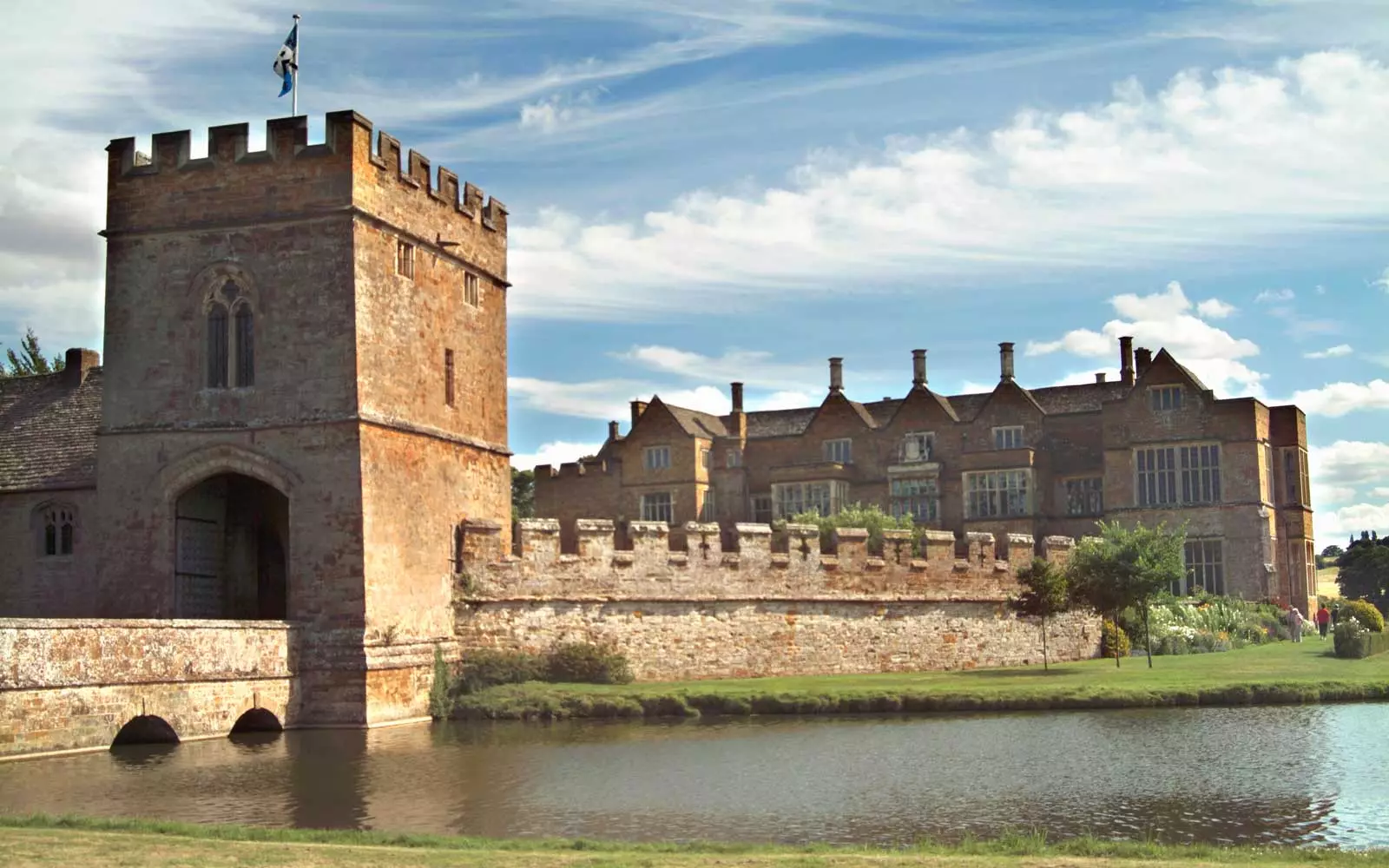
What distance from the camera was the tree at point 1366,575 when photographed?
221ft

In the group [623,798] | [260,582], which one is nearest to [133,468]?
[260,582]

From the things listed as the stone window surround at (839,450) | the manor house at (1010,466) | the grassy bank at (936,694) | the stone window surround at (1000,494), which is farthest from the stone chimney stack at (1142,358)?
the grassy bank at (936,694)

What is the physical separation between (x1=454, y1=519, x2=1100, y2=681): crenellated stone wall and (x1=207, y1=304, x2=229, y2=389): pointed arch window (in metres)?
5.28

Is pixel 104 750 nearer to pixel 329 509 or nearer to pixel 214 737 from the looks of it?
pixel 214 737

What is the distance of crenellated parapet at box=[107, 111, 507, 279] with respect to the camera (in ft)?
83.1

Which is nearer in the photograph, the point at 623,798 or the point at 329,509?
the point at 623,798

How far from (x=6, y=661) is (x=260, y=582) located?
9.39 meters

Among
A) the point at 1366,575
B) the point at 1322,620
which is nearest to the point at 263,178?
the point at 1322,620

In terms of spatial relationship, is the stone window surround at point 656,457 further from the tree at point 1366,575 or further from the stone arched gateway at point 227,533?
the tree at point 1366,575

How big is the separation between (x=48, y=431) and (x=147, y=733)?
39.1 ft

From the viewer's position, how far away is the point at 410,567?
25750 millimetres

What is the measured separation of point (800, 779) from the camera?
649 inches

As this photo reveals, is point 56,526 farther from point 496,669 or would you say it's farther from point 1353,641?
point 1353,641

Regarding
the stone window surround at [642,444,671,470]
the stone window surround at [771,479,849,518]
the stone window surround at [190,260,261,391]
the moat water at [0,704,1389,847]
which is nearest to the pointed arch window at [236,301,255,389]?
the stone window surround at [190,260,261,391]
